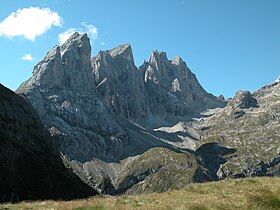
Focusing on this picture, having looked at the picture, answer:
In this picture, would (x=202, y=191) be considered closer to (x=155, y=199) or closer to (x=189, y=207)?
(x=155, y=199)

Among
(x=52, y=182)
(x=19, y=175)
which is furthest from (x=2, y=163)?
(x=52, y=182)

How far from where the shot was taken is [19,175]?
98438mm

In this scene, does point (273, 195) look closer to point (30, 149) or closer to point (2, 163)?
point (2, 163)

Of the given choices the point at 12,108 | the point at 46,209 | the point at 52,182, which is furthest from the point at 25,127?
the point at 46,209

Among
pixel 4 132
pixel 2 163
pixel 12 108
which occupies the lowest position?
pixel 2 163

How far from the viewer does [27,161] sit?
111 metres

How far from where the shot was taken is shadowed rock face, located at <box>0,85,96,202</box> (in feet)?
308

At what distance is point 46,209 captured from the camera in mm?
20469

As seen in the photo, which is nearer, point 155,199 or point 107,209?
point 107,209

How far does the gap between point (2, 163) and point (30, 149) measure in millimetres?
26887

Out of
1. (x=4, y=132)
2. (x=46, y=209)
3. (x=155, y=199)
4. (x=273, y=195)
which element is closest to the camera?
(x=273, y=195)

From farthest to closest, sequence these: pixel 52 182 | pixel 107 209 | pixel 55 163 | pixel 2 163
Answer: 1. pixel 55 163
2. pixel 52 182
3. pixel 2 163
4. pixel 107 209

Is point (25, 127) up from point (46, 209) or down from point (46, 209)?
up

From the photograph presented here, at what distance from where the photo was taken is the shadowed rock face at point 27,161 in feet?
308
